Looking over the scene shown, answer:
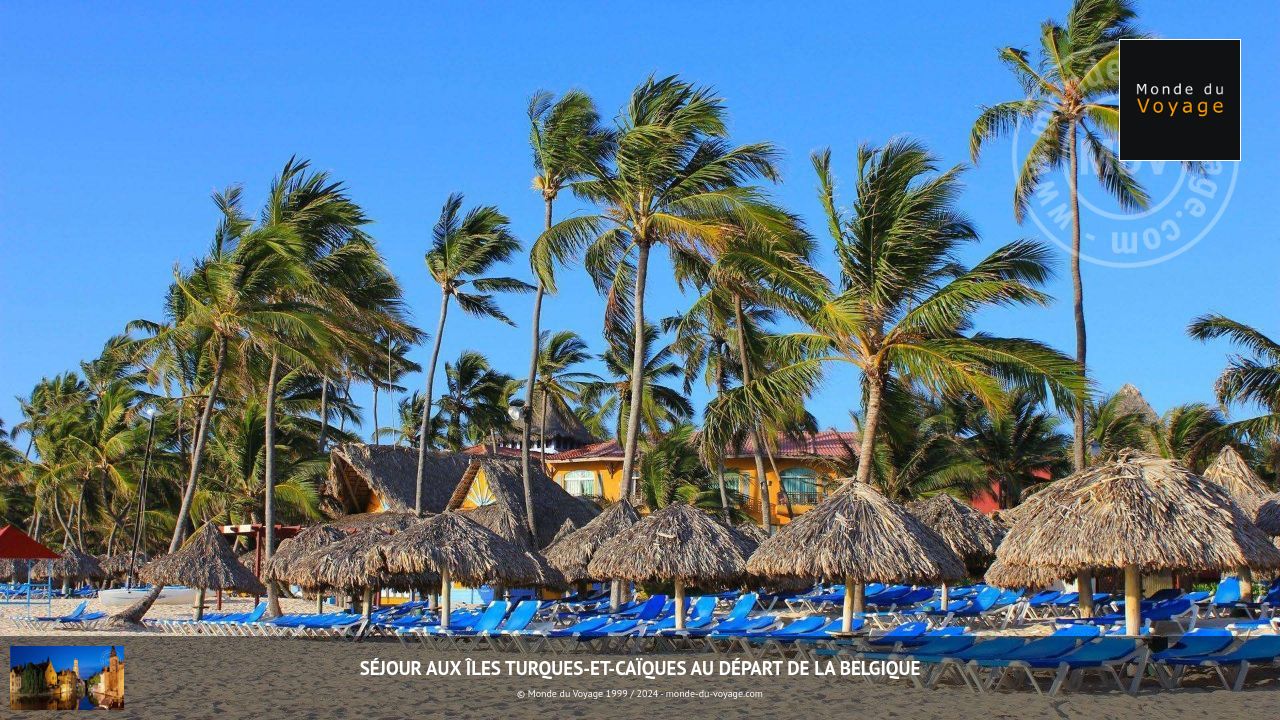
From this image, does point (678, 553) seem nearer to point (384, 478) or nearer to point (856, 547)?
point (856, 547)

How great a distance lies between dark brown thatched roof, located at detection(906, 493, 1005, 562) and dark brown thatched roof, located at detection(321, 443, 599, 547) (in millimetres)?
8597

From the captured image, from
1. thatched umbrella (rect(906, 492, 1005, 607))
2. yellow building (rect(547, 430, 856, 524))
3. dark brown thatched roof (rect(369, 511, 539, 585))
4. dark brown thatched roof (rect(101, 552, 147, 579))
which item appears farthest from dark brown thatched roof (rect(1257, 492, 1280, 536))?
dark brown thatched roof (rect(101, 552, 147, 579))

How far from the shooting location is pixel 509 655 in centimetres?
1533

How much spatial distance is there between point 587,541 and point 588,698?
8.79 meters

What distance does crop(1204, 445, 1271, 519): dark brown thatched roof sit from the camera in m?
19.6

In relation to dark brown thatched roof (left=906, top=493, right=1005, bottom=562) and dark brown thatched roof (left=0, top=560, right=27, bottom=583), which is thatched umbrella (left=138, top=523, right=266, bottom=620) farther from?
dark brown thatched roof (left=0, top=560, right=27, bottom=583)

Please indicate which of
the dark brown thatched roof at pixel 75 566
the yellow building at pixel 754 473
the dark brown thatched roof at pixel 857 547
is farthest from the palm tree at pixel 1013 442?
the dark brown thatched roof at pixel 75 566

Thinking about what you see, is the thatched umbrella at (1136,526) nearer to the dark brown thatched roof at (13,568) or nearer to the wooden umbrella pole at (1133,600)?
the wooden umbrella pole at (1133,600)

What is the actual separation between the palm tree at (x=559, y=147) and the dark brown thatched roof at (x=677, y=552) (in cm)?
535

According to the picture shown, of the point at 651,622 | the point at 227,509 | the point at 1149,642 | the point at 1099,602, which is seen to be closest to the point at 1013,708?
the point at 1149,642

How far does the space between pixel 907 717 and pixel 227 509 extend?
3246 cm

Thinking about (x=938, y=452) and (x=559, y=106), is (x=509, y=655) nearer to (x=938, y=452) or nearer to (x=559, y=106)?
(x=559, y=106)

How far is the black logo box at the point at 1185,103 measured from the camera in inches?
512

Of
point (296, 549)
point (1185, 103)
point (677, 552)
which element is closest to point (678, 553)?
point (677, 552)
